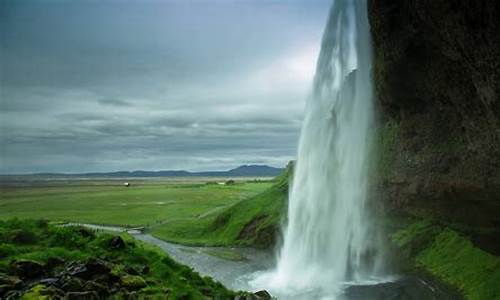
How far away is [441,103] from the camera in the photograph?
32.4m

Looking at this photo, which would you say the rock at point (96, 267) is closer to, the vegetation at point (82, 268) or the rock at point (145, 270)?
the vegetation at point (82, 268)

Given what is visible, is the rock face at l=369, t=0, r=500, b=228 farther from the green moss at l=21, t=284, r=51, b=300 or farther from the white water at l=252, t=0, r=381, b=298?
the green moss at l=21, t=284, r=51, b=300

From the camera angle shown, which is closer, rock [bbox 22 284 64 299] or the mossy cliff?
rock [bbox 22 284 64 299]

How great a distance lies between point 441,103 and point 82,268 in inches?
1044

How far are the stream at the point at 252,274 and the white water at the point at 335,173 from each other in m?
2.52

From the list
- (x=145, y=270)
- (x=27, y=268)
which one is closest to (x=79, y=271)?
(x=27, y=268)

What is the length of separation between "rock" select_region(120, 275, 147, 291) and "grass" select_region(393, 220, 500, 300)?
76.3 feet

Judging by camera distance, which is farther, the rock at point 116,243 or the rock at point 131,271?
the rock at point 116,243

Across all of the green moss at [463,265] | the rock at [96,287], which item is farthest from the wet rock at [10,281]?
the green moss at [463,265]

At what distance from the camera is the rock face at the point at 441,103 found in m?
21.3

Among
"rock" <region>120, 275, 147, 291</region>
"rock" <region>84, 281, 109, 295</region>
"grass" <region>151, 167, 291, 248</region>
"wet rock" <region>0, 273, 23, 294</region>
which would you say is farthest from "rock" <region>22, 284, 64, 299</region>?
"grass" <region>151, 167, 291, 248</region>

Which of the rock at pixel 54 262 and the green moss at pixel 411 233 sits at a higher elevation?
the rock at pixel 54 262

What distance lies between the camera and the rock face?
2127 cm

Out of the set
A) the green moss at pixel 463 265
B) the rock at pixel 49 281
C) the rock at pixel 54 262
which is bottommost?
the green moss at pixel 463 265
